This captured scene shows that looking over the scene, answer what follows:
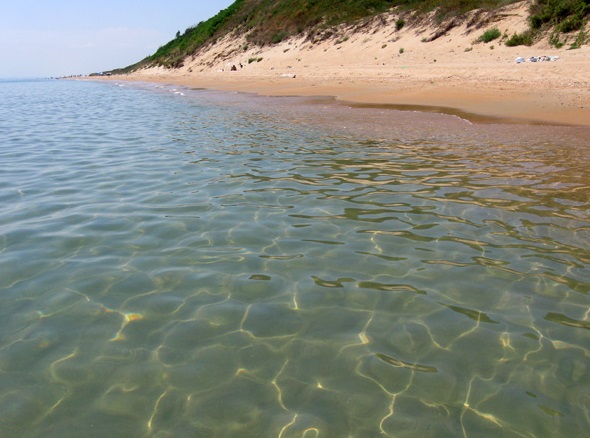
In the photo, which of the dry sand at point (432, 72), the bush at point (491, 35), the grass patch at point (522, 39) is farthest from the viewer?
the bush at point (491, 35)

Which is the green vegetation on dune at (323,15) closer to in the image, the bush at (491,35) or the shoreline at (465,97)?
the bush at (491,35)

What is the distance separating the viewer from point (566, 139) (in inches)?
347

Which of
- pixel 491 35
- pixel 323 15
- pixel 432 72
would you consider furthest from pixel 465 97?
pixel 323 15

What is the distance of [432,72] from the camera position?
18.7 meters

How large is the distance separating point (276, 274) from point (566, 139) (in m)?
7.47

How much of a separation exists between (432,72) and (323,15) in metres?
19.4

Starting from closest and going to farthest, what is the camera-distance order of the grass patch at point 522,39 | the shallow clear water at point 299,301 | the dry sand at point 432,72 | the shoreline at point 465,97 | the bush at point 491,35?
the shallow clear water at point 299,301 → the shoreline at point 465,97 → the dry sand at point 432,72 → the grass patch at point 522,39 → the bush at point 491,35

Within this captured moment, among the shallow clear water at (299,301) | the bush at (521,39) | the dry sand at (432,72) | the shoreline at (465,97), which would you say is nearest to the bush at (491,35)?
the dry sand at (432,72)

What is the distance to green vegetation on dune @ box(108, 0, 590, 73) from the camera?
64.9 feet

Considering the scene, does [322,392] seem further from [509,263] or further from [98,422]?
[509,263]

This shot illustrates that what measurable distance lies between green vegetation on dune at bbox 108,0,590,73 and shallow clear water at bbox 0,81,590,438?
16.1m

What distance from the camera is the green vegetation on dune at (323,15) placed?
64.9 ft

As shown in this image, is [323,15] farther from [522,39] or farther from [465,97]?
[465,97]

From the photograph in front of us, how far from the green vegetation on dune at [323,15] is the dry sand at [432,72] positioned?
108 cm
